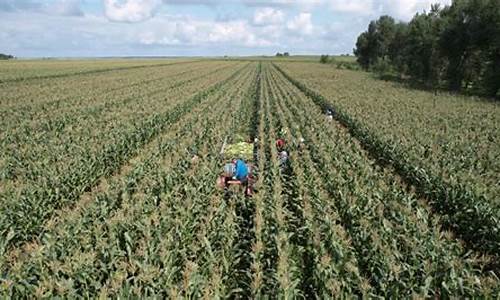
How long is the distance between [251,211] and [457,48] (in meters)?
43.4

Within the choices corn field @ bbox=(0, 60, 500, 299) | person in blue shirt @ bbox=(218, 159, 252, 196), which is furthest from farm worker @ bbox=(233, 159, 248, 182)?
corn field @ bbox=(0, 60, 500, 299)

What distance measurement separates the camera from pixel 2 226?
9719 mm

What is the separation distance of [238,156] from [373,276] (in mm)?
10224

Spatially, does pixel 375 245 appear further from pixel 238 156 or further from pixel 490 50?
pixel 490 50

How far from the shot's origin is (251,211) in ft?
37.2

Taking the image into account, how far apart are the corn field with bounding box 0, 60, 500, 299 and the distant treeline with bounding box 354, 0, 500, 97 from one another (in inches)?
847

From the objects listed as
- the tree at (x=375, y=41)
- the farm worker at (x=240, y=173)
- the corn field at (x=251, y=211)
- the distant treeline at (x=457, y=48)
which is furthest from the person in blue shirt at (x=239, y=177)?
the tree at (x=375, y=41)

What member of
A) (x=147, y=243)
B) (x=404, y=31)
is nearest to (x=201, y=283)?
(x=147, y=243)

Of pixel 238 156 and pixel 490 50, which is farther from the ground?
pixel 490 50

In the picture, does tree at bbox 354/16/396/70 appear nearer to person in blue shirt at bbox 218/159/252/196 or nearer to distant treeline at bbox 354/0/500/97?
distant treeline at bbox 354/0/500/97

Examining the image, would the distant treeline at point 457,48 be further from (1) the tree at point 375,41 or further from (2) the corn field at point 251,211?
(2) the corn field at point 251,211

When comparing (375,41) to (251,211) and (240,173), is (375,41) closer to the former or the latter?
(240,173)

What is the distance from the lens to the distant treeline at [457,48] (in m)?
41.9

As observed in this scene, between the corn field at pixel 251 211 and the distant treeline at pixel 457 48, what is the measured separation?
21.5 m
